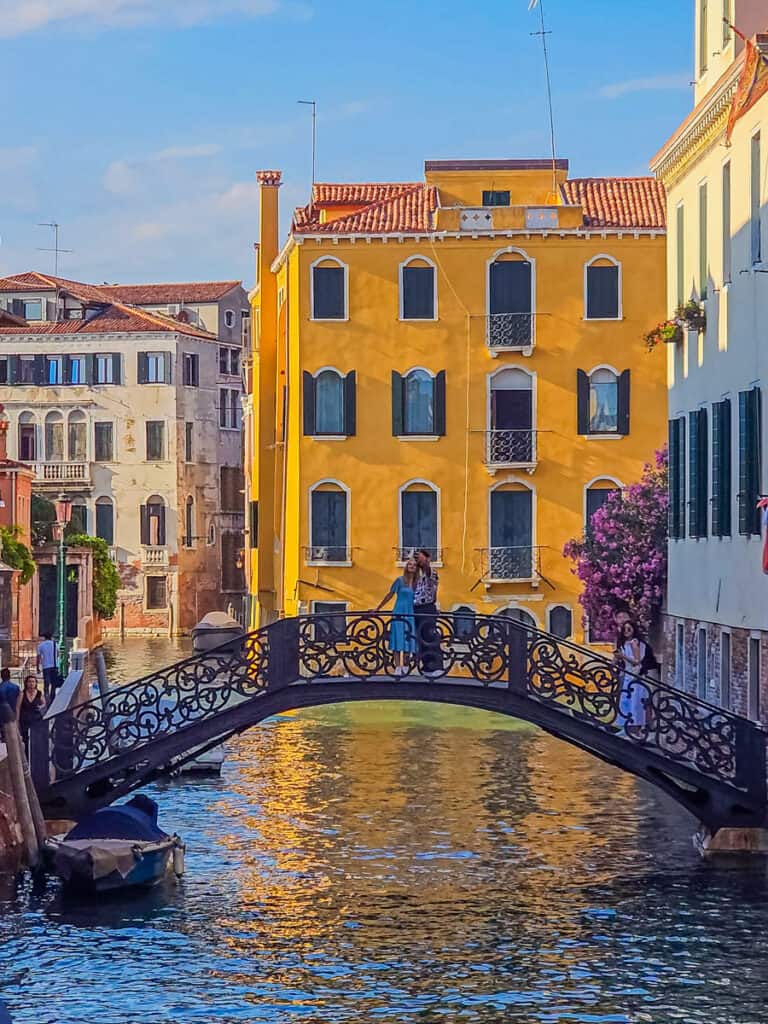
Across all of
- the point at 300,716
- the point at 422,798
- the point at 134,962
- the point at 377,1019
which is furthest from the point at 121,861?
the point at 300,716

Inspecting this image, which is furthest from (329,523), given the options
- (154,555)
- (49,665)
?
(154,555)

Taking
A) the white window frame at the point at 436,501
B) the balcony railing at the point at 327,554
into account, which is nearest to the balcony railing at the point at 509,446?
the white window frame at the point at 436,501

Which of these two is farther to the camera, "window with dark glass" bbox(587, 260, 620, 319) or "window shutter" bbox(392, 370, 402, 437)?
"window shutter" bbox(392, 370, 402, 437)

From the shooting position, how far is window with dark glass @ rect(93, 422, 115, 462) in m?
85.2

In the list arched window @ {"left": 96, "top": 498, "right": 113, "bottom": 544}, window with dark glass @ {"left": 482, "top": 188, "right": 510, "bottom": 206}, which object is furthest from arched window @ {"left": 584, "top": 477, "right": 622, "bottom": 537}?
arched window @ {"left": 96, "top": 498, "right": 113, "bottom": 544}

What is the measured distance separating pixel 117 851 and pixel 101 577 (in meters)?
56.1

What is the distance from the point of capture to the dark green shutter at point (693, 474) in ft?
98.7

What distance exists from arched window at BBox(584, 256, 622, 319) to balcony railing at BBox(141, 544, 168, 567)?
3684cm

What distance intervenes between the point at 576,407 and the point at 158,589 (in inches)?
1437

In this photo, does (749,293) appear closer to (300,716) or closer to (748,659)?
(748,659)

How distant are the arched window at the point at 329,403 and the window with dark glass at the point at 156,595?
34.3m

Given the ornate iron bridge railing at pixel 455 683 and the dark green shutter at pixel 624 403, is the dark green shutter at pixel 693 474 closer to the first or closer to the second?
the ornate iron bridge railing at pixel 455 683

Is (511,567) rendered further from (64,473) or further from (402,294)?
(64,473)

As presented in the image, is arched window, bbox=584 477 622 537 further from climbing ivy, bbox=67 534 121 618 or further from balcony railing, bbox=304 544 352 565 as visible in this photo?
climbing ivy, bbox=67 534 121 618
